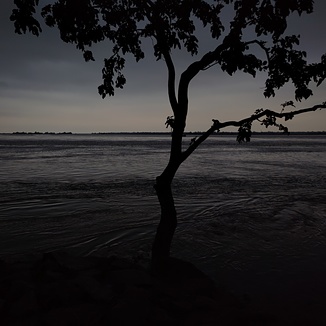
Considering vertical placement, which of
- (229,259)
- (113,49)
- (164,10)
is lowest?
(229,259)

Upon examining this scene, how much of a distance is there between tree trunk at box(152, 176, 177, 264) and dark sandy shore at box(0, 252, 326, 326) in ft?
3.19

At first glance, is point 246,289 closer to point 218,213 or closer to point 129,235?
point 129,235

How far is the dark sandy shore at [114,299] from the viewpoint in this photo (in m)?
3.43

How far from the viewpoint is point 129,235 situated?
7.13 meters

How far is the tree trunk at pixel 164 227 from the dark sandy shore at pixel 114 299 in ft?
3.19

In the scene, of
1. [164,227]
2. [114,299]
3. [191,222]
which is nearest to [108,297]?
[114,299]

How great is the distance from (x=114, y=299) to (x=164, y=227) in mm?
4005

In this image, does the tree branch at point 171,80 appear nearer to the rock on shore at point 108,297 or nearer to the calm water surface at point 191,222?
the calm water surface at point 191,222

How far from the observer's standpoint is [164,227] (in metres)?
7.75

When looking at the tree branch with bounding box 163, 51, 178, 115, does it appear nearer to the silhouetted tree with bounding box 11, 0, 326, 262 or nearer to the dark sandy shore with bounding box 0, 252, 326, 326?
the silhouetted tree with bounding box 11, 0, 326, 262

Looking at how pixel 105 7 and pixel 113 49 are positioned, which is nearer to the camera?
pixel 105 7

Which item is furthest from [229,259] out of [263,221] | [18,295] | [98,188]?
[98,188]

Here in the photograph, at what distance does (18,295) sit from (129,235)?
11.6ft

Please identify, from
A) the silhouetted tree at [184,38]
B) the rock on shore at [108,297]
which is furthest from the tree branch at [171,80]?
the rock on shore at [108,297]
